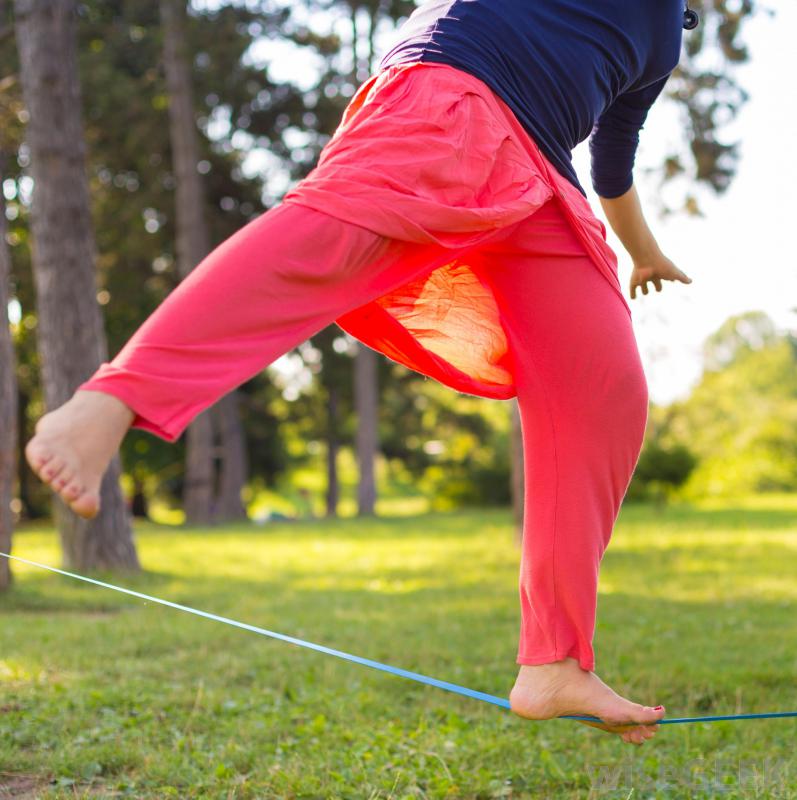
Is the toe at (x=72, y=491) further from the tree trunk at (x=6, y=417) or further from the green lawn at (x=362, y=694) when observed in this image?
the tree trunk at (x=6, y=417)

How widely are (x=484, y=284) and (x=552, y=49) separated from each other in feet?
1.56

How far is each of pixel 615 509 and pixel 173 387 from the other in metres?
1.09

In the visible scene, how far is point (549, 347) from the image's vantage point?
2.08 m

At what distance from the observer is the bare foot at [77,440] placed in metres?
1.49

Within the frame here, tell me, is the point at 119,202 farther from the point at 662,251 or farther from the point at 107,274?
the point at 662,251

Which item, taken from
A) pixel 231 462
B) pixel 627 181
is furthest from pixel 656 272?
pixel 231 462

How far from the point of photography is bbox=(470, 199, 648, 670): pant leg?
204 cm

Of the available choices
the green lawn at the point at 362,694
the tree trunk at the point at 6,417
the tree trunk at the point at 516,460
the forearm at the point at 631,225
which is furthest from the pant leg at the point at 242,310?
the tree trunk at the point at 516,460

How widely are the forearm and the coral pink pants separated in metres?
0.56

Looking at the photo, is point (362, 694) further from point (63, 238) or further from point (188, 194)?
point (188, 194)

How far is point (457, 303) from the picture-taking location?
2.19 m

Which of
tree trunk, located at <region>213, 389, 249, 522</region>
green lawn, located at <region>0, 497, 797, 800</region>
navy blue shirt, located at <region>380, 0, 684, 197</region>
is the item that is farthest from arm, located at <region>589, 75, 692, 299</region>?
tree trunk, located at <region>213, 389, 249, 522</region>

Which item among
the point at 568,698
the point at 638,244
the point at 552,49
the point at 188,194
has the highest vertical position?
the point at 188,194

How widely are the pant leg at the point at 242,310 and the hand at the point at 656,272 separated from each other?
1197 mm
